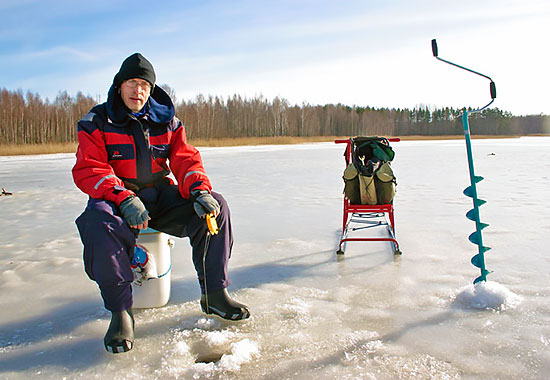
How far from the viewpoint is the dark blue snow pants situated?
181cm

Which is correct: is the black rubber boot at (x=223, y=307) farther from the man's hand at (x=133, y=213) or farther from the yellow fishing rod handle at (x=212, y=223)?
the man's hand at (x=133, y=213)

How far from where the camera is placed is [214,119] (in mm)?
51062

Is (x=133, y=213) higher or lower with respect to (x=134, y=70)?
lower

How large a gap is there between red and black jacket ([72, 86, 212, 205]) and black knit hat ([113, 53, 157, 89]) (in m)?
0.08

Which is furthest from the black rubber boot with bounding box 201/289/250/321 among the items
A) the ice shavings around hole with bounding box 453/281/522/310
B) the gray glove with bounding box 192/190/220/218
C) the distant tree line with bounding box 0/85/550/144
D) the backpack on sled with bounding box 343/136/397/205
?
the distant tree line with bounding box 0/85/550/144

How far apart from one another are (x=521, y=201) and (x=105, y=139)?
5.20 m

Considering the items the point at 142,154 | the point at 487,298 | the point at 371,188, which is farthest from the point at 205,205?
the point at 371,188

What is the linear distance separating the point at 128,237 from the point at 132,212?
12cm

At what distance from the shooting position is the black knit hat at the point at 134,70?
216 cm

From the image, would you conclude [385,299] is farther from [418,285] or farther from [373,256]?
[373,256]

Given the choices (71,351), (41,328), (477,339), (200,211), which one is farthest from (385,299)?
(41,328)

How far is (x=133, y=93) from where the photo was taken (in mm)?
2188

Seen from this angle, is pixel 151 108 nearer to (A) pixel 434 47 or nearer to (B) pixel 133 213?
(B) pixel 133 213

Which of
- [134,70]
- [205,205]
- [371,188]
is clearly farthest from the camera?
[371,188]
